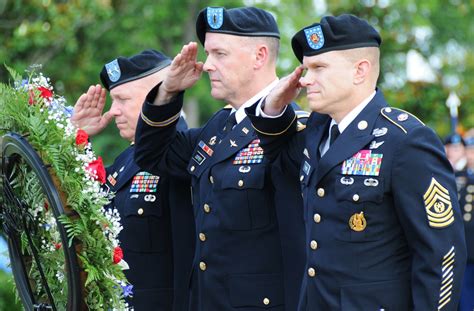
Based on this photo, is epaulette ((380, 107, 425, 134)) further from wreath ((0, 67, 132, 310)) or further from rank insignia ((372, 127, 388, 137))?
wreath ((0, 67, 132, 310))

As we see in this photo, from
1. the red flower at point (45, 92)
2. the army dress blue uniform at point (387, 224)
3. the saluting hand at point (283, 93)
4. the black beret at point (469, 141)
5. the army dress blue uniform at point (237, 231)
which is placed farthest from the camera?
the black beret at point (469, 141)

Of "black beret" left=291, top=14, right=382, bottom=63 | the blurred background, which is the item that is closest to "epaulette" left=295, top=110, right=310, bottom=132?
"black beret" left=291, top=14, right=382, bottom=63

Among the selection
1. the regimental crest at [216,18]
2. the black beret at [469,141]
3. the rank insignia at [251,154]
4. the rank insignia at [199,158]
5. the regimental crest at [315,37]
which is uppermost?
the black beret at [469,141]

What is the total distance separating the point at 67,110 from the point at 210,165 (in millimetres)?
805

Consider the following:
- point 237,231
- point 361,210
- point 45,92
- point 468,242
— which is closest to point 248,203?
point 237,231

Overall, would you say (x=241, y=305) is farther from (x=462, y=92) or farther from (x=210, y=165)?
(x=462, y=92)

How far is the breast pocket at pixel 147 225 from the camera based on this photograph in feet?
19.3

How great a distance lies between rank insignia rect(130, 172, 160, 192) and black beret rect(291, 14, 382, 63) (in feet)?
5.77

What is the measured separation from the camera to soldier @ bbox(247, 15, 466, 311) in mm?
4102

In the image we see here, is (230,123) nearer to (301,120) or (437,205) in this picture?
(301,120)

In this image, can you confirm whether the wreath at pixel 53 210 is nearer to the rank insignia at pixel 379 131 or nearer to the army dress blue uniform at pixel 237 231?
the army dress blue uniform at pixel 237 231

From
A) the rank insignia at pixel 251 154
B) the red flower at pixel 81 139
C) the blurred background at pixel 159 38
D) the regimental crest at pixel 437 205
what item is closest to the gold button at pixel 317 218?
the regimental crest at pixel 437 205

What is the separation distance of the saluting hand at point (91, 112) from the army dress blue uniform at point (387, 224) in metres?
2.22

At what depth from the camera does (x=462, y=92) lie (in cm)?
2298
